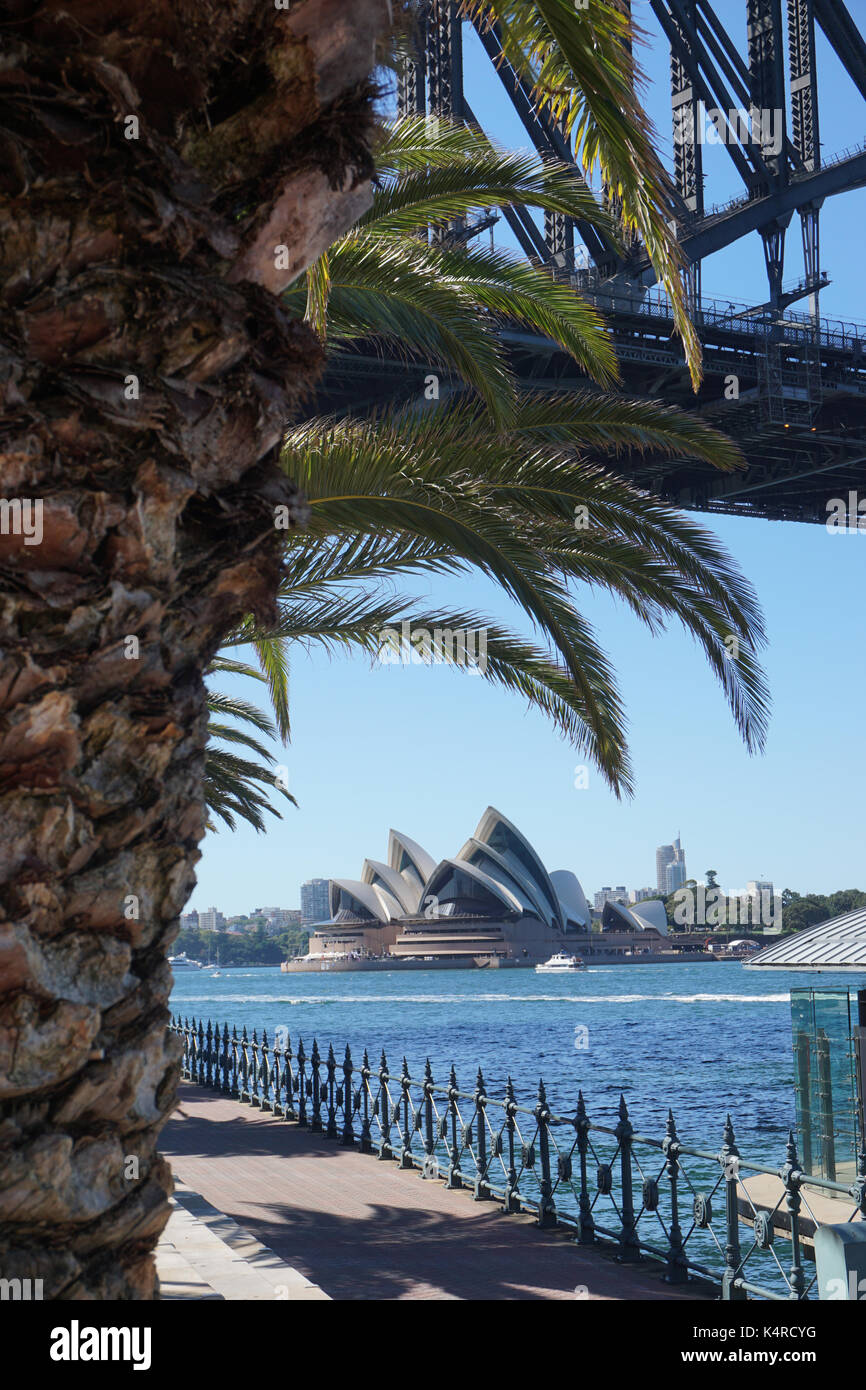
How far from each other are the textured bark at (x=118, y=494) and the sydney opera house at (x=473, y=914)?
72350 mm

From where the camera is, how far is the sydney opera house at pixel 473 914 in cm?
7831

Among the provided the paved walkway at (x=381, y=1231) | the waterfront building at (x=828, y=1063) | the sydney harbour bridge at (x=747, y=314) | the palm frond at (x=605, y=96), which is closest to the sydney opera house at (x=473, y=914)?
the sydney harbour bridge at (x=747, y=314)

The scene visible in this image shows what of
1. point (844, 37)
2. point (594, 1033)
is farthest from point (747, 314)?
point (594, 1033)

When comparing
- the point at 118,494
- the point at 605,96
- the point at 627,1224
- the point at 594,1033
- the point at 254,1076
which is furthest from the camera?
the point at 594,1033

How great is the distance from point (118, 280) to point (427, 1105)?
11966 millimetres

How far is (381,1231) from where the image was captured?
33.2ft

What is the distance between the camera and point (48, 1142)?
2.62m

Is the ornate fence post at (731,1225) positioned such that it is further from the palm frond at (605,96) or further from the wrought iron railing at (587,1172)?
the palm frond at (605,96)

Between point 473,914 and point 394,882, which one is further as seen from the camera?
point 473,914

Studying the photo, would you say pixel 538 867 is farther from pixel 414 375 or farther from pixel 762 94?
pixel 414 375

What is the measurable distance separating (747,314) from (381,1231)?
22.8 metres

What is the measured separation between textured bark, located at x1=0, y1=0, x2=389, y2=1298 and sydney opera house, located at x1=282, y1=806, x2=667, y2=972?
7235 centimetres

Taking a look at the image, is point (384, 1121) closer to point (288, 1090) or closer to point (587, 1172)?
point (587, 1172)
